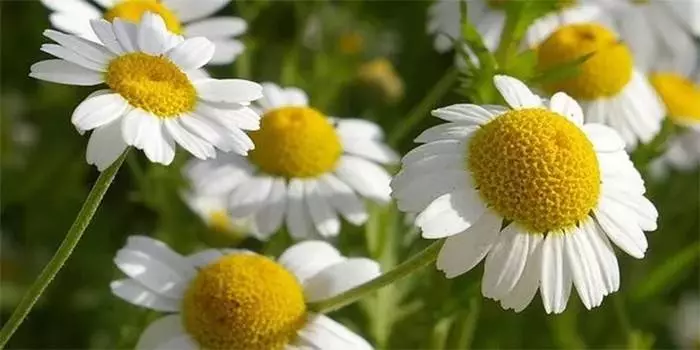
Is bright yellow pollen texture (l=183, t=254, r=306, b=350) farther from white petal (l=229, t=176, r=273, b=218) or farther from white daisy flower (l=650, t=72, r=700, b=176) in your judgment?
white daisy flower (l=650, t=72, r=700, b=176)

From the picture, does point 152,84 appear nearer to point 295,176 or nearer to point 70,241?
point 70,241

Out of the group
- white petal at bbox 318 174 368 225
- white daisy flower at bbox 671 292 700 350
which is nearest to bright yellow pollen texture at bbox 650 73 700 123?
white daisy flower at bbox 671 292 700 350

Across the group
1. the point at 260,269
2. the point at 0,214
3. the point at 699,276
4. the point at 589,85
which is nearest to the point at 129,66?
the point at 260,269

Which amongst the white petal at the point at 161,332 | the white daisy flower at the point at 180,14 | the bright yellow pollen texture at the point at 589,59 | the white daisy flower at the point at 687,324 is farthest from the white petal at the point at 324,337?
the white daisy flower at the point at 687,324

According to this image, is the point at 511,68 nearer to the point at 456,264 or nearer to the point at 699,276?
the point at 456,264

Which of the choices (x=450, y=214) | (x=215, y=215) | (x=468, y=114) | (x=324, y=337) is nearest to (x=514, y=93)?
(x=468, y=114)
